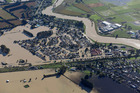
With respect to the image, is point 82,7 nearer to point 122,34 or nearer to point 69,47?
point 122,34

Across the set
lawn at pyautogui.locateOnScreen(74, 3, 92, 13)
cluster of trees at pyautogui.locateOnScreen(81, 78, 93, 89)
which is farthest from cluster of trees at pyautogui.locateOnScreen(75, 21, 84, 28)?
cluster of trees at pyautogui.locateOnScreen(81, 78, 93, 89)

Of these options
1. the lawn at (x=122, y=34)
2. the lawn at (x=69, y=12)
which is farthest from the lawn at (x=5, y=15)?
the lawn at (x=122, y=34)

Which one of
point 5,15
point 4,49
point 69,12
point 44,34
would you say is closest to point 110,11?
point 69,12

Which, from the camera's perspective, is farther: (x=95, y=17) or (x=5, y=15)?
(x=5, y=15)

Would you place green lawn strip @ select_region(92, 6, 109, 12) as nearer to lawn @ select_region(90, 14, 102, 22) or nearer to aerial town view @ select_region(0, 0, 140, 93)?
aerial town view @ select_region(0, 0, 140, 93)

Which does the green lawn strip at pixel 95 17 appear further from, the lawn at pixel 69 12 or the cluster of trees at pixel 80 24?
the cluster of trees at pixel 80 24

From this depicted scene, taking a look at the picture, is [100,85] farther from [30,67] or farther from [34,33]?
[34,33]

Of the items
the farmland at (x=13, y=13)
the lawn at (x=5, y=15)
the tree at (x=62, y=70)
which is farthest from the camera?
Result: the lawn at (x=5, y=15)

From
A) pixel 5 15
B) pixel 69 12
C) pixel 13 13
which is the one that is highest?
pixel 69 12

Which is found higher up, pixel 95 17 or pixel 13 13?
pixel 13 13
